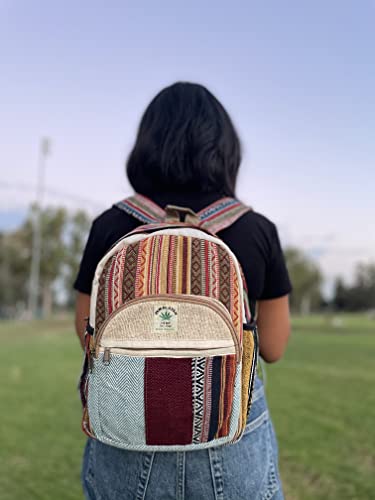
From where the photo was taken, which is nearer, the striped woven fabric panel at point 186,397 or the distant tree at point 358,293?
the striped woven fabric panel at point 186,397

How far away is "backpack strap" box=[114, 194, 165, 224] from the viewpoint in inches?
60.9

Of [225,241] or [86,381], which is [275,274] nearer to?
[225,241]

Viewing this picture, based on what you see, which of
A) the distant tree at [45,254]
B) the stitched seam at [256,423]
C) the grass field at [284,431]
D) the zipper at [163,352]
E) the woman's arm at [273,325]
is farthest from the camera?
the distant tree at [45,254]

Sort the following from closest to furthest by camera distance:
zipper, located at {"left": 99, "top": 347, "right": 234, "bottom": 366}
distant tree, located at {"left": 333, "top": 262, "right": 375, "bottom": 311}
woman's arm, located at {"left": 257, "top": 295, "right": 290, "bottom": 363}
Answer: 1. zipper, located at {"left": 99, "top": 347, "right": 234, "bottom": 366}
2. woman's arm, located at {"left": 257, "top": 295, "right": 290, "bottom": 363}
3. distant tree, located at {"left": 333, "top": 262, "right": 375, "bottom": 311}

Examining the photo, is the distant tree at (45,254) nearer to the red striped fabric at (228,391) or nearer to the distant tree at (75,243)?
the distant tree at (75,243)

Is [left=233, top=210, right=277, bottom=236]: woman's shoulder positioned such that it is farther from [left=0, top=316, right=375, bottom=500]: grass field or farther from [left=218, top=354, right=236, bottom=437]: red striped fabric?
[left=0, top=316, right=375, bottom=500]: grass field

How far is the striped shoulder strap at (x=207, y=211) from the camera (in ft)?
4.94

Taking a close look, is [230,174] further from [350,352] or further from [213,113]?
[350,352]

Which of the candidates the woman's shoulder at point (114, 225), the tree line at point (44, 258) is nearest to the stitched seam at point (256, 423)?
the woman's shoulder at point (114, 225)

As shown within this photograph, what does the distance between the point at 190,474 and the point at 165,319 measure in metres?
0.46

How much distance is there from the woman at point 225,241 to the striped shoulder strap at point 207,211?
1.1 inches

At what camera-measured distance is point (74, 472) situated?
3988 millimetres

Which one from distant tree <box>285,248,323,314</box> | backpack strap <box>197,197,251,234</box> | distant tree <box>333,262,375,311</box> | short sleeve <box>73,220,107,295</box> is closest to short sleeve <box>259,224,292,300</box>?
backpack strap <box>197,197,251,234</box>

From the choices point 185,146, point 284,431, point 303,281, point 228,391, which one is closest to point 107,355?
point 228,391
